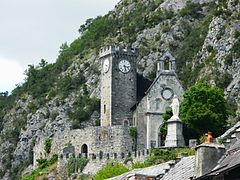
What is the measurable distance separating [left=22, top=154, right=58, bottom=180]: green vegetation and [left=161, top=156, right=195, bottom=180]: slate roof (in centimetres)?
6723

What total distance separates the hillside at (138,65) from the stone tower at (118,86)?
12.8 m

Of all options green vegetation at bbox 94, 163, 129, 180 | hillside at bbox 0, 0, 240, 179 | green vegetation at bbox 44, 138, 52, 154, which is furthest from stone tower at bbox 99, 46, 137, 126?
green vegetation at bbox 94, 163, 129, 180

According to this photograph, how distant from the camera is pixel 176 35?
170 m

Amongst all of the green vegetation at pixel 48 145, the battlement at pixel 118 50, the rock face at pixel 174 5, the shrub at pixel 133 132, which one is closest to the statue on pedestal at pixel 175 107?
the shrub at pixel 133 132

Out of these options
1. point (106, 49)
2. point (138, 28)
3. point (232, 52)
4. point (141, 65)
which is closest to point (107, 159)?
point (106, 49)

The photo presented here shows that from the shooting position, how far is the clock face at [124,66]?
425 ft

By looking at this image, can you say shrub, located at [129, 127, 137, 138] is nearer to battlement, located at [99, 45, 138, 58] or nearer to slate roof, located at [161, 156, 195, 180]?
battlement, located at [99, 45, 138, 58]

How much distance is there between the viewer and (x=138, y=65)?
161375mm

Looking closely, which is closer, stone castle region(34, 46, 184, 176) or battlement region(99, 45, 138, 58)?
stone castle region(34, 46, 184, 176)

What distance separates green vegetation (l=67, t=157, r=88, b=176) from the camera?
396ft

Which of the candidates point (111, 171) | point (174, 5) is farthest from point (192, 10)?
point (111, 171)

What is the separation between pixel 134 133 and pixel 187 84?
90.2 feet

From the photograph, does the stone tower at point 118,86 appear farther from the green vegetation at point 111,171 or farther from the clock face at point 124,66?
the green vegetation at point 111,171

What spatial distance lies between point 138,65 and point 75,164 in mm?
42070
